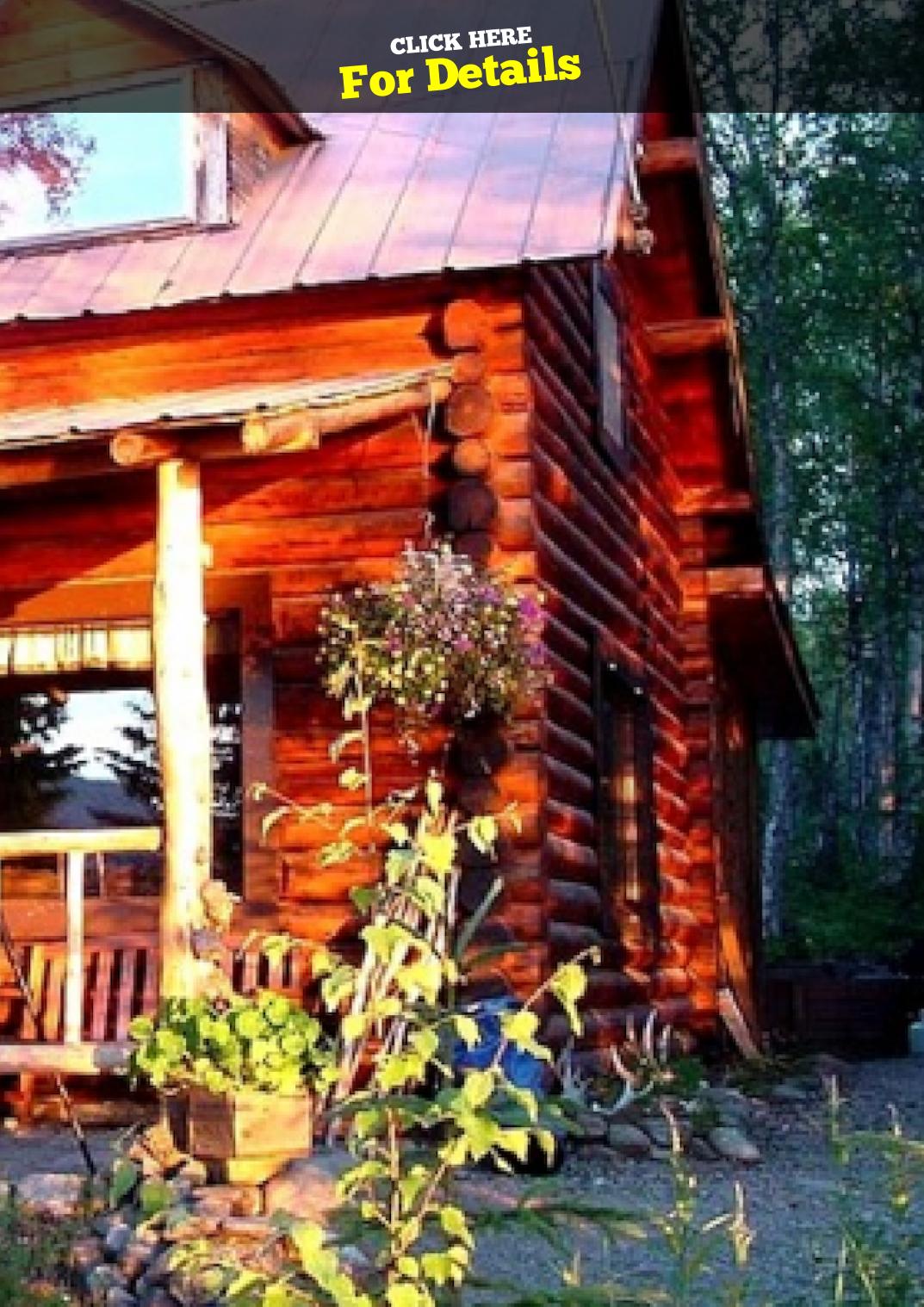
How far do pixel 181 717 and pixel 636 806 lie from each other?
512 centimetres

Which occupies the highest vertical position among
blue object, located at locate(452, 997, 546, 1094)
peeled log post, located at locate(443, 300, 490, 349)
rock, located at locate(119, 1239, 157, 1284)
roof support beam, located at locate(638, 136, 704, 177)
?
roof support beam, located at locate(638, 136, 704, 177)

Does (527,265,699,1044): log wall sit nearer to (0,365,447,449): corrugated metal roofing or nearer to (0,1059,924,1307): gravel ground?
(0,365,447,449): corrugated metal roofing

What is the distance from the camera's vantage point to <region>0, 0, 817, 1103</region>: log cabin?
25.8ft

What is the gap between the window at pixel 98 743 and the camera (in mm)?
9156

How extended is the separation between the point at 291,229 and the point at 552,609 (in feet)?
8.23

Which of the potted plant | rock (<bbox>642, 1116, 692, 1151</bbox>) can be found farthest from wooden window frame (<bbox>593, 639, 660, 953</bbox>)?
the potted plant

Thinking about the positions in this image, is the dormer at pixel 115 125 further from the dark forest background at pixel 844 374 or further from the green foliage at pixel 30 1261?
the dark forest background at pixel 844 374

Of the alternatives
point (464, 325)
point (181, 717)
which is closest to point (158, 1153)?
point (181, 717)

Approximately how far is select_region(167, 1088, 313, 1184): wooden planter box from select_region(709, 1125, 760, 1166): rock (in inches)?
121

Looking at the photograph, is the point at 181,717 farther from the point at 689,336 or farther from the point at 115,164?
the point at 689,336

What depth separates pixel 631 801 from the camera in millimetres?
11680

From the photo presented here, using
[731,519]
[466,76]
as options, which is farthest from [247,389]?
[731,519]

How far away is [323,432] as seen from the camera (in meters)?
7.39

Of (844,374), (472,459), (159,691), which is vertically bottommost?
(159,691)
